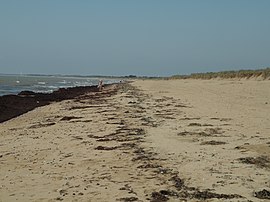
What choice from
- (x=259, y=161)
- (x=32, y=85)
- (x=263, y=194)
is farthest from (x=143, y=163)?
(x=32, y=85)

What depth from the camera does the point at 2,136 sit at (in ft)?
39.5

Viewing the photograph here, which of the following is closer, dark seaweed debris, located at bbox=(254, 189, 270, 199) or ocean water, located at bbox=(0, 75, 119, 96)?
dark seaweed debris, located at bbox=(254, 189, 270, 199)

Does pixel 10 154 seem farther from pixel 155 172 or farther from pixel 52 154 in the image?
pixel 155 172

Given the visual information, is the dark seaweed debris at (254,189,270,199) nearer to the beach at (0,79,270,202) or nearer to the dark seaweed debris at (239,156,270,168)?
the beach at (0,79,270,202)

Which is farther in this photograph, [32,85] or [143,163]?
[32,85]

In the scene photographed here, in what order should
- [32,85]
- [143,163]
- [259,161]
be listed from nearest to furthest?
[259,161], [143,163], [32,85]

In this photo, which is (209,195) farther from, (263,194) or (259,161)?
(259,161)

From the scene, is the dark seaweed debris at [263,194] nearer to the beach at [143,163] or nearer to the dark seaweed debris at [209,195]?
the beach at [143,163]

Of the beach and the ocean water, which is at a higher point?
the beach

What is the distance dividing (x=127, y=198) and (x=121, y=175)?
1134 millimetres

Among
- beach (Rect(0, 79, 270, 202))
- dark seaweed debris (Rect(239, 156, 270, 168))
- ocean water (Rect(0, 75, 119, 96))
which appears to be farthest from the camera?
ocean water (Rect(0, 75, 119, 96))

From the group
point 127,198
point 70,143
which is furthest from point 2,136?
point 127,198

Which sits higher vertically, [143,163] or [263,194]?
[263,194]

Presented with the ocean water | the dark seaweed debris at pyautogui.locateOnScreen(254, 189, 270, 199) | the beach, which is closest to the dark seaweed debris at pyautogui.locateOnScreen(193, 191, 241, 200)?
the beach
